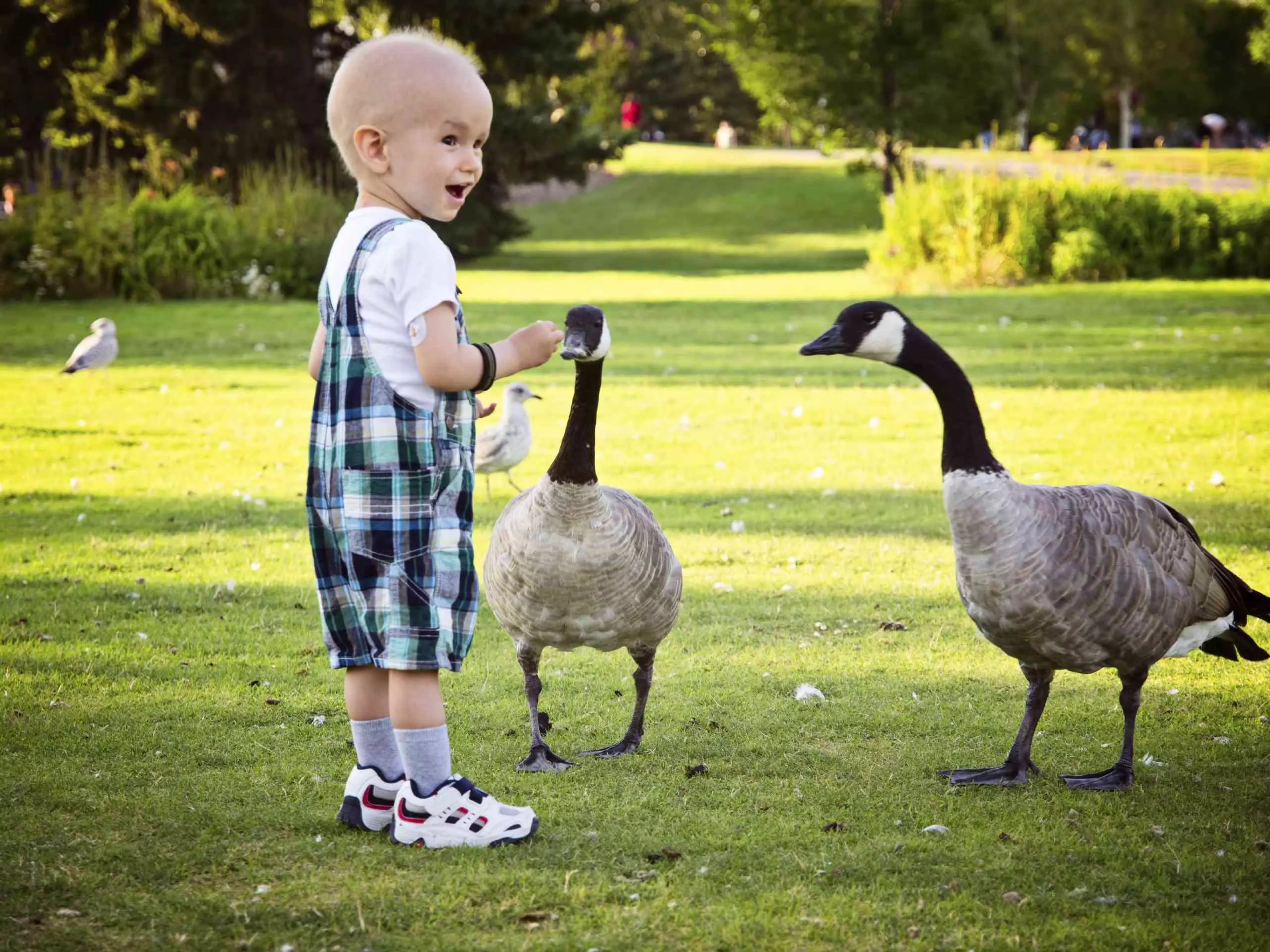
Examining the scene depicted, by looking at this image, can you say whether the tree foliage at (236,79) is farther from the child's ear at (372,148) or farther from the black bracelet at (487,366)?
the black bracelet at (487,366)

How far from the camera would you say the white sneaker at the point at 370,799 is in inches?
162

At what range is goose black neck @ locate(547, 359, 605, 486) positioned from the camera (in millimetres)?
4527

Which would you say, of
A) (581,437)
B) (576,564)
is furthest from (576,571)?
(581,437)

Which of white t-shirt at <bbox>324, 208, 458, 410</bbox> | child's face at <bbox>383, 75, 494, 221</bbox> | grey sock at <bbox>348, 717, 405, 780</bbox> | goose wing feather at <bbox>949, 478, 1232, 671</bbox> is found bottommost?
grey sock at <bbox>348, 717, 405, 780</bbox>

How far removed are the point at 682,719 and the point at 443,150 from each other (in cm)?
269

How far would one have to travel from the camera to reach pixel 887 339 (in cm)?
454

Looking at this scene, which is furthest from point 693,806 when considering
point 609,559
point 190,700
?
point 190,700

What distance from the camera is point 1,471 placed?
33.8 ft

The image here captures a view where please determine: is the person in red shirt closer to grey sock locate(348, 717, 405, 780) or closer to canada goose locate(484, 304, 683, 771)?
canada goose locate(484, 304, 683, 771)

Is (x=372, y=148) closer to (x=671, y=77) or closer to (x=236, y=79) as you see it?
(x=236, y=79)

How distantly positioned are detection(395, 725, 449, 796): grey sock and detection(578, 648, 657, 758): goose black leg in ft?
3.64

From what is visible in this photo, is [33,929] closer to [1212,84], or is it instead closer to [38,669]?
[38,669]

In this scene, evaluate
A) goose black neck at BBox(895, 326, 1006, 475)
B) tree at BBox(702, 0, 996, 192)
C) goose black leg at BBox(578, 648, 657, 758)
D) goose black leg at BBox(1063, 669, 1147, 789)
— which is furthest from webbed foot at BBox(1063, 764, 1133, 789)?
tree at BBox(702, 0, 996, 192)

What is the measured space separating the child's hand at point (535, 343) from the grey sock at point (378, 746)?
1277 millimetres
